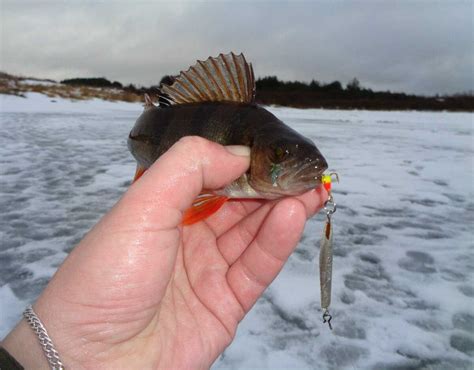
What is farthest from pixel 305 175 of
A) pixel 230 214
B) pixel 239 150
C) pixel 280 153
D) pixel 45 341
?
pixel 45 341

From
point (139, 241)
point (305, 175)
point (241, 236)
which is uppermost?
point (305, 175)

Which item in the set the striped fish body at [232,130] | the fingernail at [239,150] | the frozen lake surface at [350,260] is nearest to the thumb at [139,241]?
the fingernail at [239,150]

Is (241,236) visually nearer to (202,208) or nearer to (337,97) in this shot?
(202,208)

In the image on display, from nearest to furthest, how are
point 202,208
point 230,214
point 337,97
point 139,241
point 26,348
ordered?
1. point 26,348
2. point 139,241
3. point 202,208
4. point 230,214
5. point 337,97

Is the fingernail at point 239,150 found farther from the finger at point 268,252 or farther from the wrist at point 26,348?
the wrist at point 26,348

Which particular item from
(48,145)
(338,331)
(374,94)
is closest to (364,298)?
(338,331)

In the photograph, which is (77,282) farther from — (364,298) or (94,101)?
(94,101)

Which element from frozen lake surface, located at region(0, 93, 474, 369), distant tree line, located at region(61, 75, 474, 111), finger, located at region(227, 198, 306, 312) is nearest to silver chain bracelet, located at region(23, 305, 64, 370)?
finger, located at region(227, 198, 306, 312)
